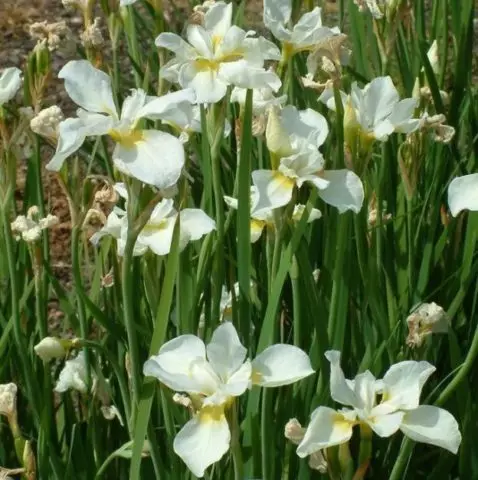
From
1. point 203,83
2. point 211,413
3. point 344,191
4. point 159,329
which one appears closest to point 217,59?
point 203,83

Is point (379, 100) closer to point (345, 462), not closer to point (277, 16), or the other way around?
point (277, 16)

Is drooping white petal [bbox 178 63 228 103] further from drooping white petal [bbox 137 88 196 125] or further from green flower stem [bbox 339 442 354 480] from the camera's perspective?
green flower stem [bbox 339 442 354 480]

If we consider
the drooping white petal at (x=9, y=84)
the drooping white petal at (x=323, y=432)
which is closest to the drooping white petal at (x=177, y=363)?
the drooping white petal at (x=323, y=432)

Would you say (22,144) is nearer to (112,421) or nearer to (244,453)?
(112,421)

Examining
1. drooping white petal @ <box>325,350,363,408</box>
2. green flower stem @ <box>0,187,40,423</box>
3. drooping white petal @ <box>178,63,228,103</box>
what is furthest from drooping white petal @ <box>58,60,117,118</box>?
Result: drooping white petal @ <box>325,350,363,408</box>

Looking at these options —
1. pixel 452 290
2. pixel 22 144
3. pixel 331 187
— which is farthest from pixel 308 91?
pixel 331 187
